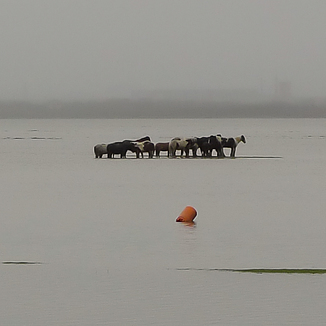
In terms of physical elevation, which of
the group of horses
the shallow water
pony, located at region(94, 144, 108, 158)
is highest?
the shallow water

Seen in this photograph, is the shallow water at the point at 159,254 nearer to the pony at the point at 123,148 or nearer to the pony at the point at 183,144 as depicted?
the pony at the point at 183,144

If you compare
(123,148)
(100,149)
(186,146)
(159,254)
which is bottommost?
(100,149)

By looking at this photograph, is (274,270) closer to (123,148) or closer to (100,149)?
(123,148)

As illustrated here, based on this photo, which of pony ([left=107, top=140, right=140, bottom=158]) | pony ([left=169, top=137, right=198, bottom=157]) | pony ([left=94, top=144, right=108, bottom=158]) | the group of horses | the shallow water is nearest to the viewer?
the shallow water

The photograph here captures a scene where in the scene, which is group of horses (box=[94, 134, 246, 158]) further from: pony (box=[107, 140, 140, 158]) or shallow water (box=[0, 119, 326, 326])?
shallow water (box=[0, 119, 326, 326])

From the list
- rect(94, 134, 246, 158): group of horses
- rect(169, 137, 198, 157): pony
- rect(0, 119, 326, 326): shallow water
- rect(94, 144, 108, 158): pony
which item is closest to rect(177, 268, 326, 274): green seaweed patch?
rect(0, 119, 326, 326): shallow water

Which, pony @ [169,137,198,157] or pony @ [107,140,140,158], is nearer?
pony @ [169,137,198,157]

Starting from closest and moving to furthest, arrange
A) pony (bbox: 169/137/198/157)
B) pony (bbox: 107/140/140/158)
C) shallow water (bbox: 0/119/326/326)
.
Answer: shallow water (bbox: 0/119/326/326) → pony (bbox: 169/137/198/157) → pony (bbox: 107/140/140/158)

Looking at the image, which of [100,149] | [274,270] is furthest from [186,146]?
[274,270]

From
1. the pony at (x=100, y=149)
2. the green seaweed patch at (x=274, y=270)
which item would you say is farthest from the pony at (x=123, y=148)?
the green seaweed patch at (x=274, y=270)

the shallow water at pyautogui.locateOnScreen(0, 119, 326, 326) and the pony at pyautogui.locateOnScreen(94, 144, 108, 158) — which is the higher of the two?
the shallow water at pyautogui.locateOnScreen(0, 119, 326, 326)

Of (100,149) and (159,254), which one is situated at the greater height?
(159,254)

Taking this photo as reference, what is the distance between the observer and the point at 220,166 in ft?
117

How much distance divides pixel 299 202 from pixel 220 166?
50.6 feet
